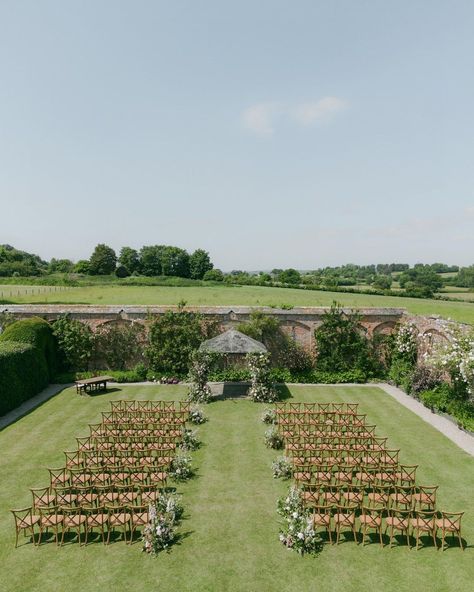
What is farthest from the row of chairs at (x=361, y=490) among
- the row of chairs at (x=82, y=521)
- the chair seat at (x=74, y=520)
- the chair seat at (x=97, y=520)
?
the chair seat at (x=74, y=520)

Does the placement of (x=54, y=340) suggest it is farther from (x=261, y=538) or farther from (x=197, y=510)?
(x=261, y=538)

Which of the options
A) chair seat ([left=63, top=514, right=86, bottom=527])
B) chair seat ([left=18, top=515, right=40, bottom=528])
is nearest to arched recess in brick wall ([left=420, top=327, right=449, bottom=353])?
chair seat ([left=63, top=514, right=86, bottom=527])

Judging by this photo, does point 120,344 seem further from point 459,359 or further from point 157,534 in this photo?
point 459,359

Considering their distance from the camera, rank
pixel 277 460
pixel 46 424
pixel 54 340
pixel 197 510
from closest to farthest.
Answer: pixel 197 510
pixel 277 460
pixel 46 424
pixel 54 340

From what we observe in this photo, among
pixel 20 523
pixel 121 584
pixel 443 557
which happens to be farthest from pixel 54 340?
pixel 443 557

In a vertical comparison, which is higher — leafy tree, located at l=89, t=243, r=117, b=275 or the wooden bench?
leafy tree, located at l=89, t=243, r=117, b=275

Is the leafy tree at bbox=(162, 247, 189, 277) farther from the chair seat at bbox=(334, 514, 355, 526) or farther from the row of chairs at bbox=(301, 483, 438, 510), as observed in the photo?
the chair seat at bbox=(334, 514, 355, 526)
